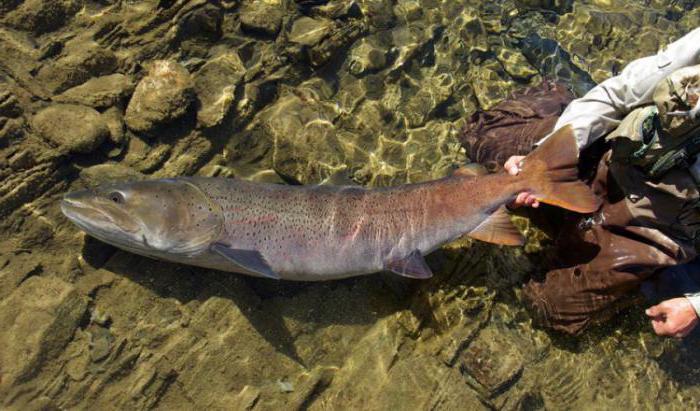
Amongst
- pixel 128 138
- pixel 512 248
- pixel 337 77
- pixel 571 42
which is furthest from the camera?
pixel 571 42

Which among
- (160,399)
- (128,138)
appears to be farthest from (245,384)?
(128,138)

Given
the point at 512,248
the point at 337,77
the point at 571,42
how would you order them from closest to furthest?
the point at 512,248
the point at 337,77
the point at 571,42

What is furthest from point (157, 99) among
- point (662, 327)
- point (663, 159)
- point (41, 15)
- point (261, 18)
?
point (662, 327)

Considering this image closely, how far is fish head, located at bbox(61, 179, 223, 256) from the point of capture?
12.7 feet

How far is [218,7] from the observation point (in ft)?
17.6

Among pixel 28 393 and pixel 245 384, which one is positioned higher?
pixel 28 393

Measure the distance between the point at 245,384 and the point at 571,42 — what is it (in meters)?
7.12

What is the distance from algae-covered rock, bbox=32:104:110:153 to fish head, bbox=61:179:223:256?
0.58m

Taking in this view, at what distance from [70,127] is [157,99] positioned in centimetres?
82

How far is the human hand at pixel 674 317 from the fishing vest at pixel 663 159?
57 centimetres

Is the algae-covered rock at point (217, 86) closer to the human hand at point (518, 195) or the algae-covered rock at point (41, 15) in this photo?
the algae-covered rock at point (41, 15)

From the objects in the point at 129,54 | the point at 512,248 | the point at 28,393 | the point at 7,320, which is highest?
the point at 129,54

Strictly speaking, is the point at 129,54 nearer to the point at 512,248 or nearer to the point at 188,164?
the point at 188,164

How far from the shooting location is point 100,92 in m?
4.53
